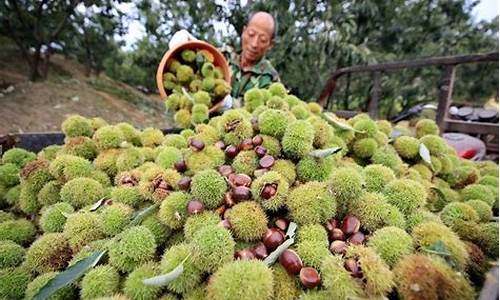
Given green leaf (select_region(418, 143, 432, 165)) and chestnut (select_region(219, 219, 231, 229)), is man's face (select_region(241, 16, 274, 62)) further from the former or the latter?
chestnut (select_region(219, 219, 231, 229))

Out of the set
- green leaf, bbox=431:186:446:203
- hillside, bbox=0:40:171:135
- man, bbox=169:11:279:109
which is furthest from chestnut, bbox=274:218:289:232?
hillside, bbox=0:40:171:135

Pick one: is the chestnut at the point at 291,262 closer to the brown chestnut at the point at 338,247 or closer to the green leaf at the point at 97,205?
the brown chestnut at the point at 338,247

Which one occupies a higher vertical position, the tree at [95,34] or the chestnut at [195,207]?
the tree at [95,34]

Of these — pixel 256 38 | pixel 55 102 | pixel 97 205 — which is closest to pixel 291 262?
pixel 97 205

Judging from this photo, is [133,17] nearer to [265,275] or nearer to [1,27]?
[1,27]

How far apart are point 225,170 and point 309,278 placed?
42cm

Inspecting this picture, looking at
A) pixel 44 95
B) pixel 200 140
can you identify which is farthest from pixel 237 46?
pixel 200 140

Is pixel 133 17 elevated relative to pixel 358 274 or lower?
elevated

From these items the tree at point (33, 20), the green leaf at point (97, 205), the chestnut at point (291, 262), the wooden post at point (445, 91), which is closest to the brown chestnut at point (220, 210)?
the chestnut at point (291, 262)

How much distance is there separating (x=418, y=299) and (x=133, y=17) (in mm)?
10965

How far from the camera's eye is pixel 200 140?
3.91 feet

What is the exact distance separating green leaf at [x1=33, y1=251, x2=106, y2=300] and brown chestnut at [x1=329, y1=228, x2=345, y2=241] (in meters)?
0.61

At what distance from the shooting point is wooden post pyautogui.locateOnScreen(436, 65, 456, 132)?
2.59 m

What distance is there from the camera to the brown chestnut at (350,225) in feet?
3.11
